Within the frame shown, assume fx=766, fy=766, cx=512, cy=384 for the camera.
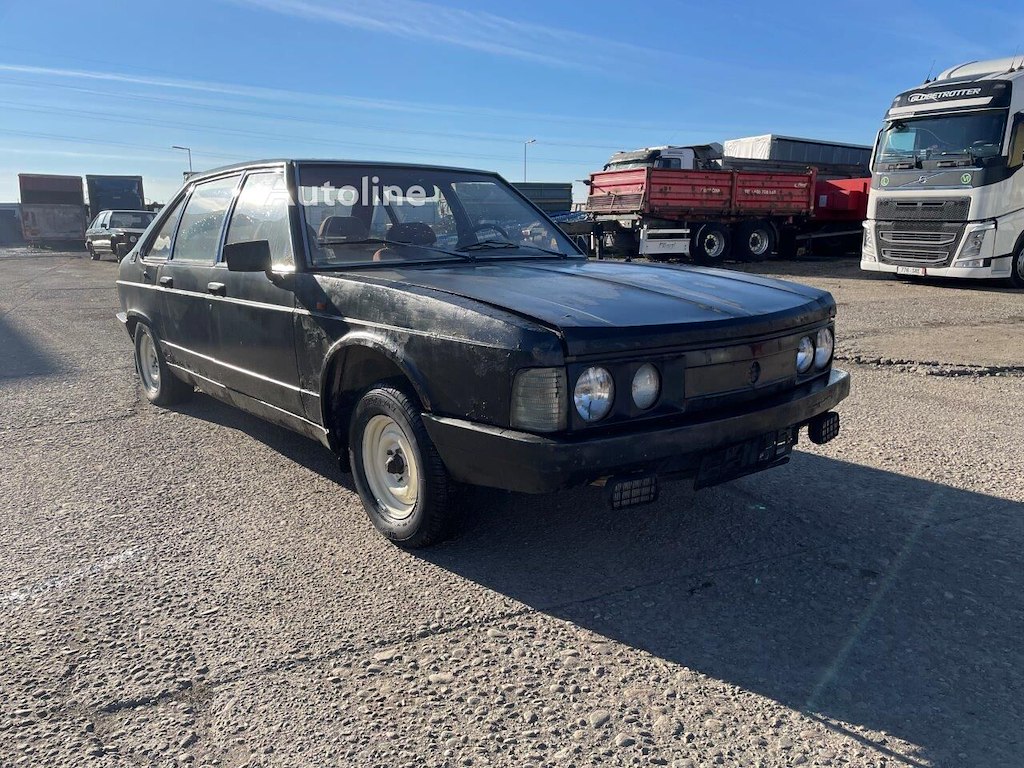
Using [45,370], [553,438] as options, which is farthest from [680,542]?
[45,370]

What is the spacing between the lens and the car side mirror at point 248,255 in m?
3.43

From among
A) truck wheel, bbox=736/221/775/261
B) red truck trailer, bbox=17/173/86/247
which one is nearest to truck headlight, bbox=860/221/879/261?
truck wheel, bbox=736/221/775/261

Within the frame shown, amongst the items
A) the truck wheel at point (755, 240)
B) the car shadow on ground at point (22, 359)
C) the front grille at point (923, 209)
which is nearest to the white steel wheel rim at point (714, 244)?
the truck wheel at point (755, 240)

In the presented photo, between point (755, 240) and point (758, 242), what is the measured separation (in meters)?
0.13

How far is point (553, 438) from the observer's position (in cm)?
254

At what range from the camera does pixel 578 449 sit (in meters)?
2.49

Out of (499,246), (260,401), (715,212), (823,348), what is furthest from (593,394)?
(715,212)

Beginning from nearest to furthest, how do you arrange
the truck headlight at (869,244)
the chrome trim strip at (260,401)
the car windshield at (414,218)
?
the chrome trim strip at (260,401), the car windshield at (414,218), the truck headlight at (869,244)

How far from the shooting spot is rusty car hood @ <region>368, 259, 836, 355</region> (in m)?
2.61

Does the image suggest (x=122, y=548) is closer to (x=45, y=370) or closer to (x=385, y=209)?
(x=385, y=209)

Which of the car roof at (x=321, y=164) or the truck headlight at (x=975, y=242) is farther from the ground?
the car roof at (x=321, y=164)

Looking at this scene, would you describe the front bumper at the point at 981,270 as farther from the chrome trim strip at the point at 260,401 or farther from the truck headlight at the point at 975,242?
the chrome trim strip at the point at 260,401

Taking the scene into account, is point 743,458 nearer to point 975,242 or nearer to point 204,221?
point 204,221

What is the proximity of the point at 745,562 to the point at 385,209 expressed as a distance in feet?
7.94
